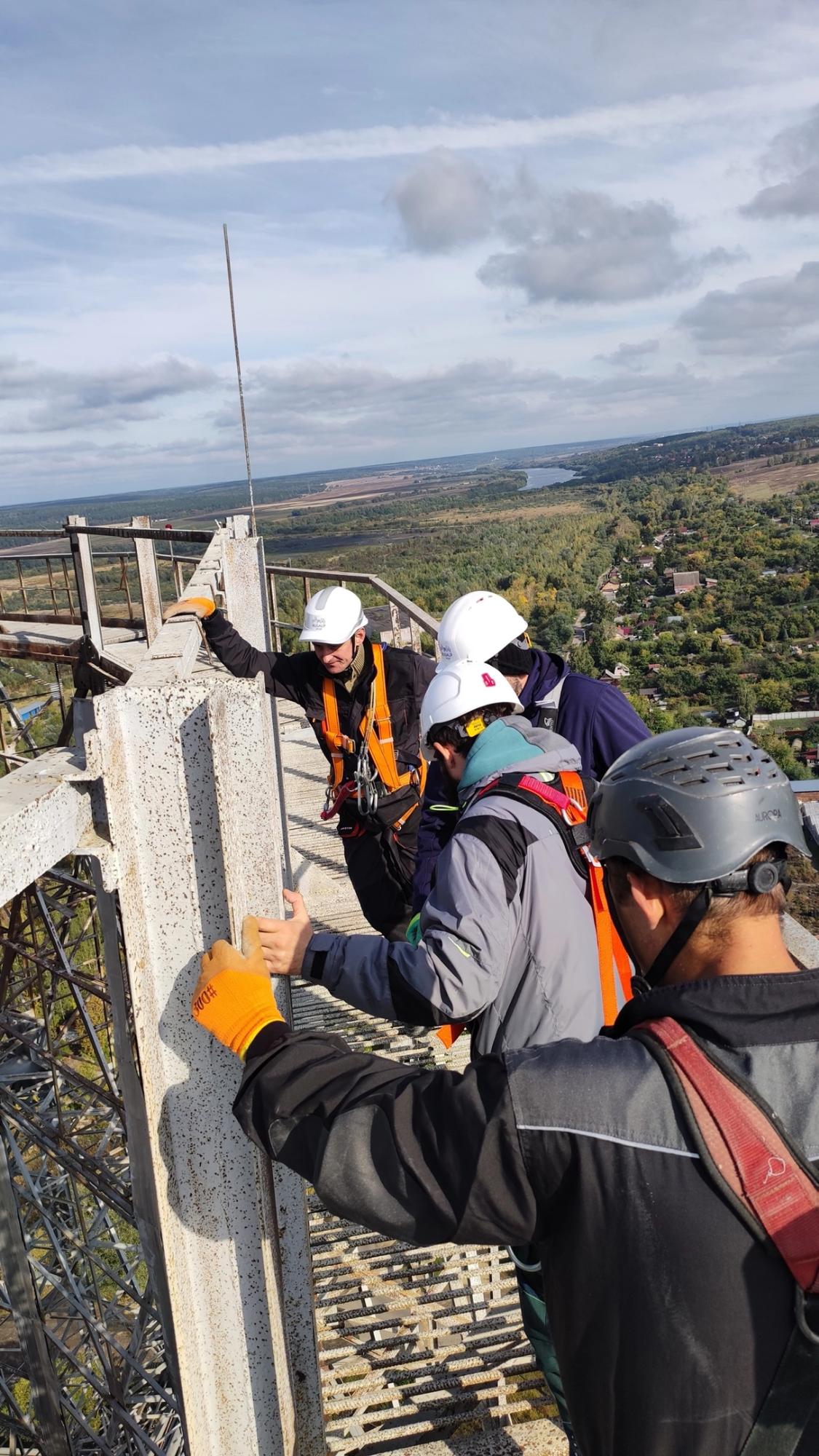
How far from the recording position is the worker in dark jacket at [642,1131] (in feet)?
4.51

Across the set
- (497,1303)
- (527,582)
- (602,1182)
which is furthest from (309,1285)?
(527,582)

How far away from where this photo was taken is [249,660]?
4742mm

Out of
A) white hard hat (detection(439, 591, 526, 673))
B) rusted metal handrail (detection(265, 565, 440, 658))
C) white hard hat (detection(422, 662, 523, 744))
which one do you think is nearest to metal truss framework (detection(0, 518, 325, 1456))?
white hard hat (detection(422, 662, 523, 744))

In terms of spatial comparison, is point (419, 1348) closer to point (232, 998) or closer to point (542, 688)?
point (232, 998)

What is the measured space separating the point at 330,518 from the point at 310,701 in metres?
122

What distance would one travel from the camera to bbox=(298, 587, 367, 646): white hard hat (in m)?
4.34

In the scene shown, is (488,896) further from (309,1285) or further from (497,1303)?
(497,1303)

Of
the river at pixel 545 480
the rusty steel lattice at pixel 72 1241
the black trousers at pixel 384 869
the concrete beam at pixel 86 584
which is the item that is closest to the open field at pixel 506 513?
the river at pixel 545 480

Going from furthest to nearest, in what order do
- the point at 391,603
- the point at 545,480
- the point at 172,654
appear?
the point at 545,480 → the point at 391,603 → the point at 172,654

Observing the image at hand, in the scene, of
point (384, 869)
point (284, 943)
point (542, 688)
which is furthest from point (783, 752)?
point (284, 943)

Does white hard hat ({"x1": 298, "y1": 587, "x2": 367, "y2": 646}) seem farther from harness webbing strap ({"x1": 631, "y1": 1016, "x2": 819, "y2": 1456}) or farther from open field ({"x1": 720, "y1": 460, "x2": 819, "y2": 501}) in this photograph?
open field ({"x1": 720, "y1": 460, "x2": 819, "y2": 501})

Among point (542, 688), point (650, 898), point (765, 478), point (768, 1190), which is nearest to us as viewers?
point (768, 1190)

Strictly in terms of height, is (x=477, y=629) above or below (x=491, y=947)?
above

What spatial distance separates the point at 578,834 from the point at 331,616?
84.4 inches
